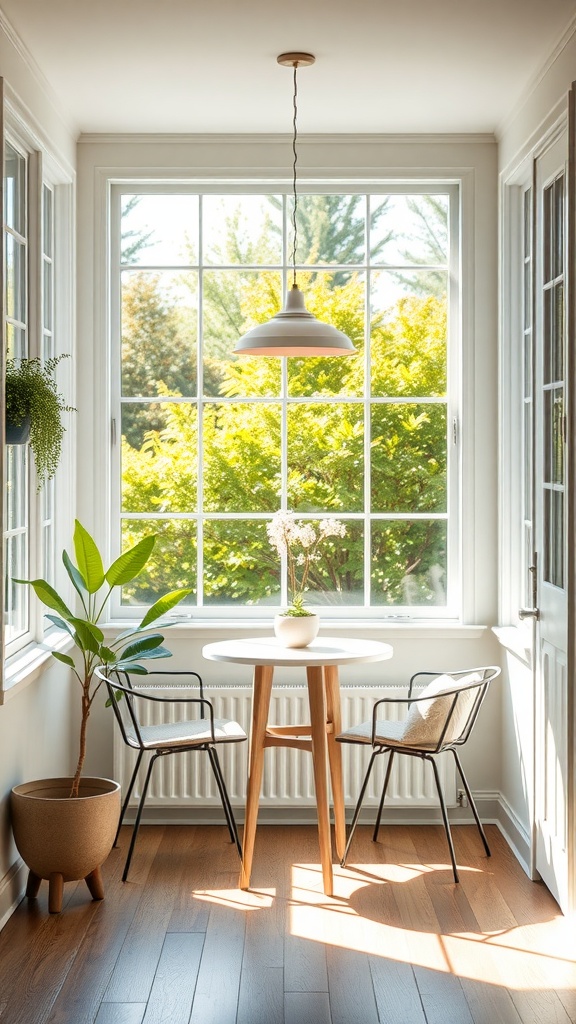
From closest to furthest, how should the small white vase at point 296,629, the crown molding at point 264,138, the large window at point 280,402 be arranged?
the small white vase at point 296,629, the crown molding at point 264,138, the large window at point 280,402

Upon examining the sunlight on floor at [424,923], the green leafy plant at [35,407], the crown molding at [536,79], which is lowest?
the sunlight on floor at [424,923]

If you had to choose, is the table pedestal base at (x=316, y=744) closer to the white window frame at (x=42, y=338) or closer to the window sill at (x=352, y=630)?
the window sill at (x=352, y=630)

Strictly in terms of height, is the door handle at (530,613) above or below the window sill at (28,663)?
above

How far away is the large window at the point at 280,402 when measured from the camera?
4.96 meters

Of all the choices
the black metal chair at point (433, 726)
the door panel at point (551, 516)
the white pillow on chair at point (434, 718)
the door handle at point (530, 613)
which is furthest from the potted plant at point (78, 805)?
the door panel at point (551, 516)

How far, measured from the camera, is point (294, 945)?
11.4 ft

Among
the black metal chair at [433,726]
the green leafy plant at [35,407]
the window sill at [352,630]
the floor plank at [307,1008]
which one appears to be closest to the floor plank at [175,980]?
the floor plank at [307,1008]

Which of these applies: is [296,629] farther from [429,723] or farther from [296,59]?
[296,59]

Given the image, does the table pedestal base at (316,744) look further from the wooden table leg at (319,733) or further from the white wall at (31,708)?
the white wall at (31,708)

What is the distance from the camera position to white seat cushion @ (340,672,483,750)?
4090 millimetres

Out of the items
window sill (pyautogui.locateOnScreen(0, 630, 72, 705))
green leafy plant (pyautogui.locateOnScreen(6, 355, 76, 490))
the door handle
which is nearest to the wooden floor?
window sill (pyautogui.locateOnScreen(0, 630, 72, 705))

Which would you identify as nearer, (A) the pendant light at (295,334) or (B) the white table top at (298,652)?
(A) the pendant light at (295,334)

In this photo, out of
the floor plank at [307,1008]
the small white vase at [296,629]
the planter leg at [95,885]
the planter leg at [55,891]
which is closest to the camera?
the floor plank at [307,1008]

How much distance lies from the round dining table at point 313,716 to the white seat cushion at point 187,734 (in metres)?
0.13
